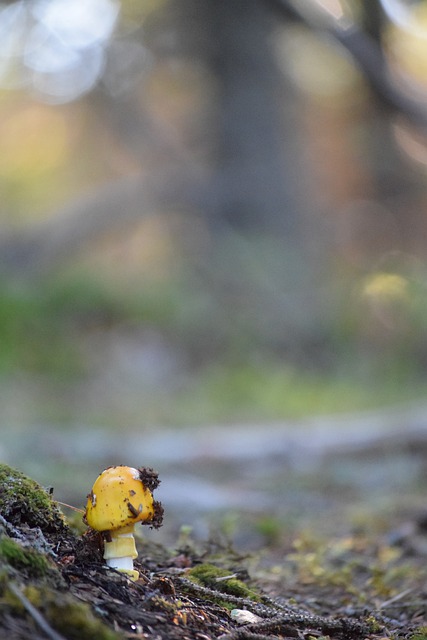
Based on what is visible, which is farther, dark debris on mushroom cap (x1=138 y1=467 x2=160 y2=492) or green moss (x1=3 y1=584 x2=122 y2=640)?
dark debris on mushroom cap (x1=138 y1=467 x2=160 y2=492)

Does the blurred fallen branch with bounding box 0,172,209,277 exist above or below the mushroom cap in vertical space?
above

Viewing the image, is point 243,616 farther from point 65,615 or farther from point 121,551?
point 65,615

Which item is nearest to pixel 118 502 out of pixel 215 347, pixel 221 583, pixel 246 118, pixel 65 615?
pixel 65 615

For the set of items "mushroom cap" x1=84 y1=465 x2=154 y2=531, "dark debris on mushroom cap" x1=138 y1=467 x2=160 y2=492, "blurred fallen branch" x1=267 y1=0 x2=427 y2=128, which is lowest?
"mushroom cap" x1=84 y1=465 x2=154 y2=531

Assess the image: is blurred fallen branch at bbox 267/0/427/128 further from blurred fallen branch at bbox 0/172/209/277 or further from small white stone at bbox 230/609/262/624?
small white stone at bbox 230/609/262/624

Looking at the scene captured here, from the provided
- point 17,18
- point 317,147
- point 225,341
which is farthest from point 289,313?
point 317,147

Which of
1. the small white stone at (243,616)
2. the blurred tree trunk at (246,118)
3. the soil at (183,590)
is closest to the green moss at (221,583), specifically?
Result: the soil at (183,590)

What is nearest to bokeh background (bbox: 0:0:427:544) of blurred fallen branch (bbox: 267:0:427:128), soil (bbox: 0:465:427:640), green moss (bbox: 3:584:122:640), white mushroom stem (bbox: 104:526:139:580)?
blurred fallen branch (bbox: 267:0:427:128)
